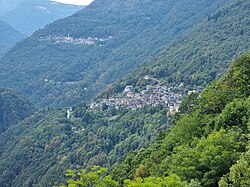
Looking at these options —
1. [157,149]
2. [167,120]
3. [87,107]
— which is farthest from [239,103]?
[87,107]

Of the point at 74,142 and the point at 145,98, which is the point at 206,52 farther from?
the point at 74,142

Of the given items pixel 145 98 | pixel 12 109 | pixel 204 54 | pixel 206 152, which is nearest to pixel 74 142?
pixel 145 98

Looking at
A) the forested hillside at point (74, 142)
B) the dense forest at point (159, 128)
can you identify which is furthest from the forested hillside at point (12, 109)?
the forested hillside at point (74, 142)


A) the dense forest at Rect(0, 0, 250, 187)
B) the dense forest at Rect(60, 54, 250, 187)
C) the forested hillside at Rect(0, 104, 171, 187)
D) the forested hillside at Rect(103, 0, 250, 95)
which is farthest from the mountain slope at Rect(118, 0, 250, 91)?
the dense forest at Rect(60, 54, 250, 187)

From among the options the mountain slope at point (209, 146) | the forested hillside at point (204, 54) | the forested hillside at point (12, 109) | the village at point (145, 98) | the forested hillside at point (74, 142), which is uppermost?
the mountain slope at point (209, 146)

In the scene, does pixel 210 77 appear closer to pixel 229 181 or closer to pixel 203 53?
pixel 203 53

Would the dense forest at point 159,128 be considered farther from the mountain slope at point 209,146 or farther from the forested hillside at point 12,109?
the forested hillside at point 12,109

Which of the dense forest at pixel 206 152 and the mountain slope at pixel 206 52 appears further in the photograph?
the mountain slope at pixel 206 52

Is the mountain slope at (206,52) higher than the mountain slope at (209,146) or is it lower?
lower

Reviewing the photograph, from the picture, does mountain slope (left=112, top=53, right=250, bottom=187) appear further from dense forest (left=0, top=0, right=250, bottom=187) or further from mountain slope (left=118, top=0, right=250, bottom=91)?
mountain slope (left=118, top=0, right=250, bottom=91)
